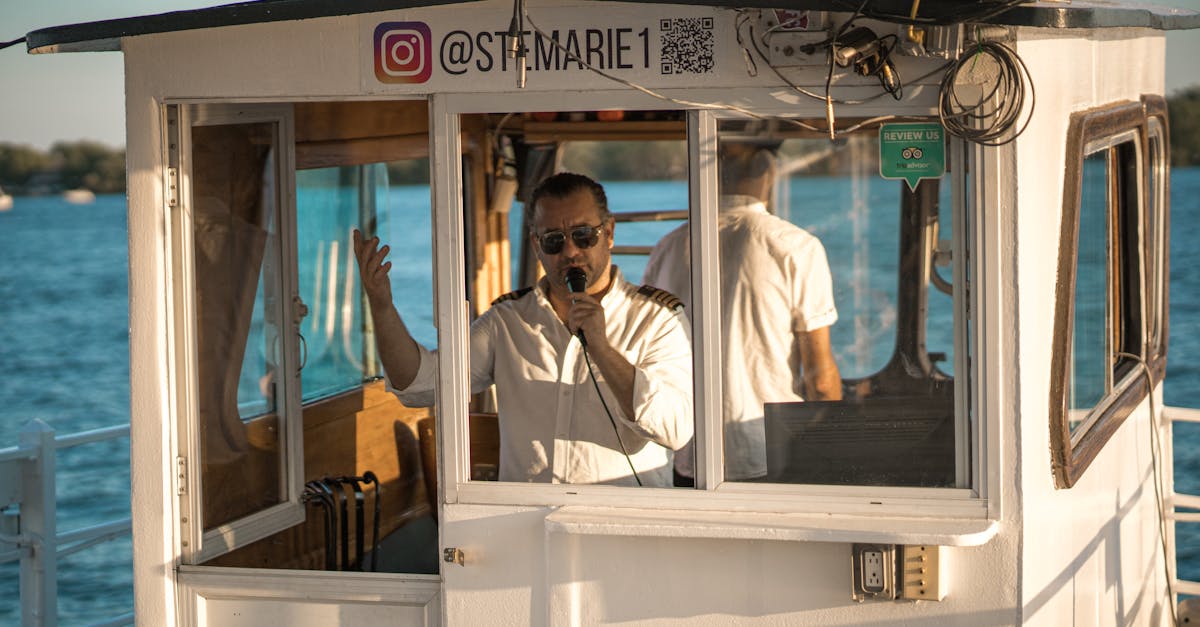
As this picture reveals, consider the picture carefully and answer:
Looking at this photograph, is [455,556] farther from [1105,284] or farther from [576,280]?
[1105,284]

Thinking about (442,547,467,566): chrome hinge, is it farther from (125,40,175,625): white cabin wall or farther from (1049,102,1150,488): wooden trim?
(1049,102,1150,488): wooden trim

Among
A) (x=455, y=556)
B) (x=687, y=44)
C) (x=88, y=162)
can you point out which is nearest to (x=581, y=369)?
(x=455, y=556)

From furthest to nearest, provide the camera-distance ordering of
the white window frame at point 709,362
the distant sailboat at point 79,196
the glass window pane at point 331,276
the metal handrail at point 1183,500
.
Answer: the distant sailboat at point 79,196, the metal handrail at point 1183,500, the glass window pane at point 331,276, the white window frame at point 709,362

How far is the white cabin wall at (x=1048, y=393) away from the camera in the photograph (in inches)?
156

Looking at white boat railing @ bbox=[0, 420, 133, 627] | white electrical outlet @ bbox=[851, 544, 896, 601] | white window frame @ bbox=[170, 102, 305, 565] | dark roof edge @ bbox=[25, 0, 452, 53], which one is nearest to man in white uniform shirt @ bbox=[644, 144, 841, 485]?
white electrical outlet @ bbox=[851, 544, 896, 601]

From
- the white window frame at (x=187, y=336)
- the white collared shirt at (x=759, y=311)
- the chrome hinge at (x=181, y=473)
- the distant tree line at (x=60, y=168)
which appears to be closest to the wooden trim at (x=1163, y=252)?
the white collared shirt at (x=759, y=311)

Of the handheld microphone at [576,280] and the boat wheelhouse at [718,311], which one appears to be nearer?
the boat wheelhouse at [718,311]

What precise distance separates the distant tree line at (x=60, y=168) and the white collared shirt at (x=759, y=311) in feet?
176

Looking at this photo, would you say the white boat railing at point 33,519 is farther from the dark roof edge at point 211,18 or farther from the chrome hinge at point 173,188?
the dark roof edge at point 211,18

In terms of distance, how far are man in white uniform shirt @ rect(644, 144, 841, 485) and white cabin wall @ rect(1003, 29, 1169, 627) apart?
49cm

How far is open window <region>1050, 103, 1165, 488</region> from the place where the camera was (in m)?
4.18

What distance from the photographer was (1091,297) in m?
5.03

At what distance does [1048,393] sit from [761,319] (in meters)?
0.75

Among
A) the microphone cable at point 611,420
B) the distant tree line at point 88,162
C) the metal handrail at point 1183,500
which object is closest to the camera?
the microphone cable at point 611,420
